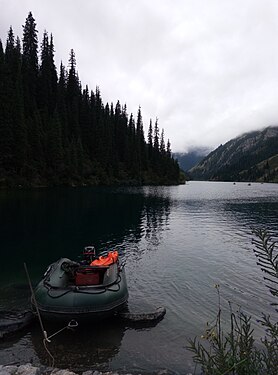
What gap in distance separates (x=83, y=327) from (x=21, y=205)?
104 ft

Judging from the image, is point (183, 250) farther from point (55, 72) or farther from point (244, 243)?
point (55, 72)

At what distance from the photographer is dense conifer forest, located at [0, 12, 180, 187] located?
62.2 meters

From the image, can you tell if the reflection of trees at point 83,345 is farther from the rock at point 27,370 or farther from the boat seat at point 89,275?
the boat seat at point 89,275

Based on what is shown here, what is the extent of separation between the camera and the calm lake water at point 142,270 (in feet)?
31.4

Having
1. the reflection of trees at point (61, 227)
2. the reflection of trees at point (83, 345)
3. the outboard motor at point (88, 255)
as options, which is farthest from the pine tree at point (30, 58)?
the reflection of trees at point (83, 345)

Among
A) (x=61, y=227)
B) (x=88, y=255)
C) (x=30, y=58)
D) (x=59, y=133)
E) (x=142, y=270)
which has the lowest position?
(x=142, y=270)

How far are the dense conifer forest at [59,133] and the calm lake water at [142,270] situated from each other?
23.0m

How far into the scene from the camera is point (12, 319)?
35.8 ft

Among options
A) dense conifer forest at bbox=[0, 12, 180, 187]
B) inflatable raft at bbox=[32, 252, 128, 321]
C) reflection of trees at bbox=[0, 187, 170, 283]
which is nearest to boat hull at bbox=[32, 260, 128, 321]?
inflatable raft at bbox=[32, 252, 128, 321]

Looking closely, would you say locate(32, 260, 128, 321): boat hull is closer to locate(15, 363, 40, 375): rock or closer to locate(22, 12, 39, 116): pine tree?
locate(15, 363, 40, 375): rock

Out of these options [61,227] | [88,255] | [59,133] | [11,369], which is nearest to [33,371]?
[11,369]

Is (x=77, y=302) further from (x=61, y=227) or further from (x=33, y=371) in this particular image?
(x=61, y=227)

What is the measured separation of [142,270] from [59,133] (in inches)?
2486

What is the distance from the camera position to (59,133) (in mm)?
75500
